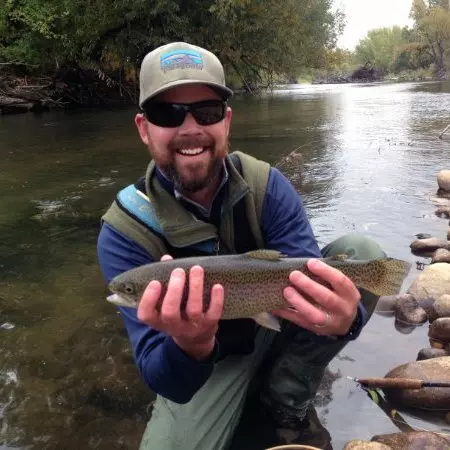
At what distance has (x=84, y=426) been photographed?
3.62m

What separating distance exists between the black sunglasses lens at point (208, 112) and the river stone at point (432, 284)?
3.03 metres

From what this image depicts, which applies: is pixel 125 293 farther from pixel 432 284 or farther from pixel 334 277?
pixel 432 284

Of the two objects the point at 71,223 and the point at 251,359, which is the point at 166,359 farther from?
the point at 71,223

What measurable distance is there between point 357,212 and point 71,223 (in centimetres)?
446

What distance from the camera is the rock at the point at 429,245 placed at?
622 centimetres

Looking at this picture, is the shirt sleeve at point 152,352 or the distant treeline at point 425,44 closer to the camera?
the shirt sleeve at point 152,352

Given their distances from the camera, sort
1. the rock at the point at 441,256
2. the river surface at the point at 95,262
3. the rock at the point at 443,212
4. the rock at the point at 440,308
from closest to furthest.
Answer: the river surface at the point at 95,262 → the rock at the point at 440,308 → the rock at the point at 441,256 → the rock at the point at 443,212

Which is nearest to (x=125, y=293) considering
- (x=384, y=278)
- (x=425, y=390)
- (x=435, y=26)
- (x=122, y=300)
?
(x=122, y=300)

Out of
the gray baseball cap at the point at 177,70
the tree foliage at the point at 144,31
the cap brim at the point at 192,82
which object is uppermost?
the tree foliage at the point at 144,31

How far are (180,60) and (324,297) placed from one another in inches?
57.2

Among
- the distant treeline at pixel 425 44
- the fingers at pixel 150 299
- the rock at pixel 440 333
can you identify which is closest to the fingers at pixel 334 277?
the fingers at pixel 150 299

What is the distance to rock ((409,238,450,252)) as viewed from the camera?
6219 mm

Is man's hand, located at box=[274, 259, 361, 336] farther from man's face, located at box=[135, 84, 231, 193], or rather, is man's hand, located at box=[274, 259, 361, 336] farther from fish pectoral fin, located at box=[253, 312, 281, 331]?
man's face, located at box=[135, 84, 231, 193]

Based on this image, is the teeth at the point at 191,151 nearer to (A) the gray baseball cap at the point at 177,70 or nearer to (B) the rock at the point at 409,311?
(A) the gray baseball cap at the point at 177,70
